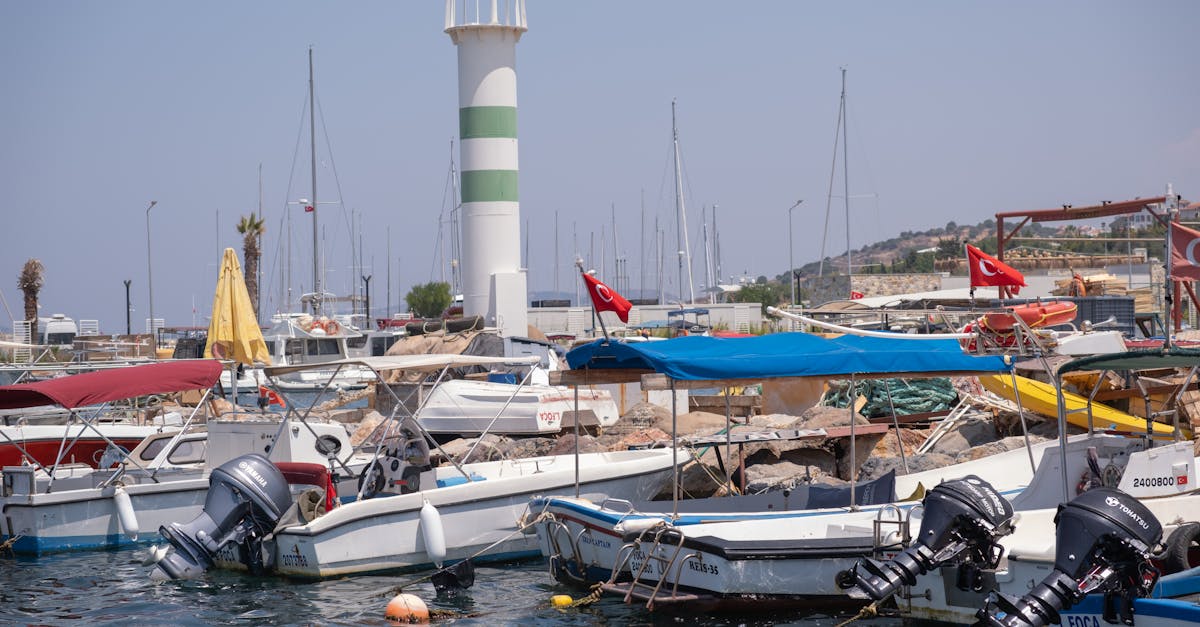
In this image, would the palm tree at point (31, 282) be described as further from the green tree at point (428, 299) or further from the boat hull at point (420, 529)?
the boat hull at point (420, 529)

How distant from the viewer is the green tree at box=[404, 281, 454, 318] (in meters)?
90.5

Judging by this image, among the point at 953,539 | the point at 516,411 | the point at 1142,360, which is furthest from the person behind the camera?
the point at 516,411

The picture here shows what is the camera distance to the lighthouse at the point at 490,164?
40562 millimetres

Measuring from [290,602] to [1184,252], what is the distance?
9.59m

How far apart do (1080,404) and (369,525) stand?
35.4 ft

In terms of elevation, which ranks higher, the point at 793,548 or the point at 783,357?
the point at 783,357

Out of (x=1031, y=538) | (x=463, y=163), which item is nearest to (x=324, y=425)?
(x=1031, y=538)

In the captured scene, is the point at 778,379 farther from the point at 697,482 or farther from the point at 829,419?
the point at 829,419

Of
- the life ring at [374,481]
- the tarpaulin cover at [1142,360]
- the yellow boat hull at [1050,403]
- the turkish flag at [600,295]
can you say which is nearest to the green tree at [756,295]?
the yellow boat hull at [1050,403]

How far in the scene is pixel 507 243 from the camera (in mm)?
41875

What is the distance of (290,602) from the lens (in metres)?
13.7

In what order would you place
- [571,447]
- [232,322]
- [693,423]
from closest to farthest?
[571,447] < [693,423] < [232,322]

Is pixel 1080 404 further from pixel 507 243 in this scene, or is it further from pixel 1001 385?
pixel 507 243

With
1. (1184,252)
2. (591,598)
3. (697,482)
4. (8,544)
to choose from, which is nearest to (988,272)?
(697,482)
